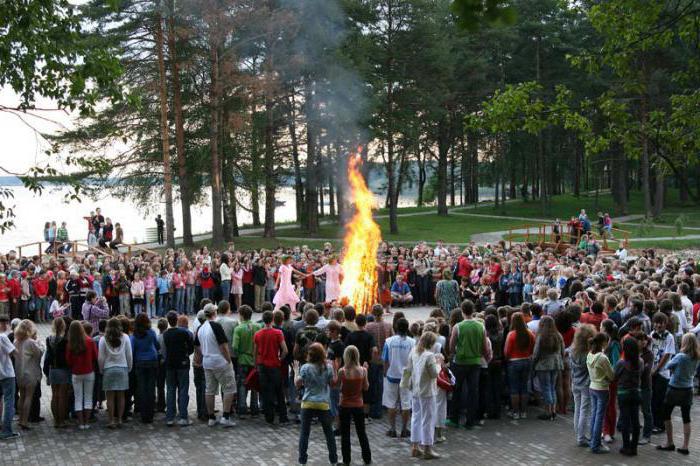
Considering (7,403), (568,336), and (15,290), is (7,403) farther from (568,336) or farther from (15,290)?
(15,290)

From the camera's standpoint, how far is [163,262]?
2486 cm

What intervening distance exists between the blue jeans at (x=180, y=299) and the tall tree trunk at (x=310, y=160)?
17.9 m

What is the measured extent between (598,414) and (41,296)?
1658 cm

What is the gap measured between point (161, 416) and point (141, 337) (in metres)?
1.47

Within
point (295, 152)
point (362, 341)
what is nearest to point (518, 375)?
point (362, 341)

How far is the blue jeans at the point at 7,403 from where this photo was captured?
11.2 metres

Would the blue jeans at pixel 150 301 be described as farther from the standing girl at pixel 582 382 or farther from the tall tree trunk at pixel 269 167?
the tall tree trunk at pixel 269 167

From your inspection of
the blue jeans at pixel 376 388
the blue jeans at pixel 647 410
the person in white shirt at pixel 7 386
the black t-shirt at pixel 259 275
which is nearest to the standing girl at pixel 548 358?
the blue jeans at pixel 647 410

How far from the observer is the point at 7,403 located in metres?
11.2

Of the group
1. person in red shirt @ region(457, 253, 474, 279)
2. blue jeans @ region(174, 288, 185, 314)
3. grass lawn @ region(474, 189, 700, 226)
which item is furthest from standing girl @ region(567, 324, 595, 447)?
grass lawn @ region(474, 189, 700, 226)

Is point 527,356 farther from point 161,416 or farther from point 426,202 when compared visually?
point 426,202

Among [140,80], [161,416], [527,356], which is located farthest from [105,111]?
[527,356]

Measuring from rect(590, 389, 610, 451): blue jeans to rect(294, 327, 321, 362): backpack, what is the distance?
389 cm

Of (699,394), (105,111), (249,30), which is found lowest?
(699,394)
